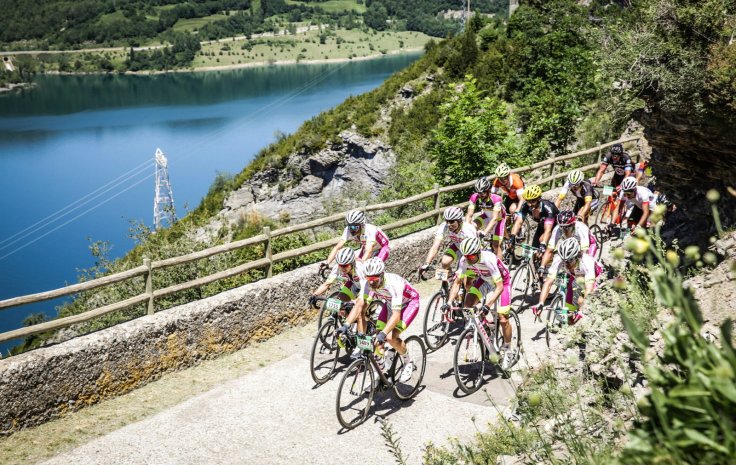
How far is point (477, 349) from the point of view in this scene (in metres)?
10.1

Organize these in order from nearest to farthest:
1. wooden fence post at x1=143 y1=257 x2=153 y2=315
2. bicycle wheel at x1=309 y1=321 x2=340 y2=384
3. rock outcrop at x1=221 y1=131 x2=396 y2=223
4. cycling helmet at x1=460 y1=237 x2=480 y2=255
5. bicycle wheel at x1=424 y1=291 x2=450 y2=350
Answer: cycling helmet at x1=460 y1=237 x2=480 y2=255 < bicycle wheel at x1=309 y1=321 x2=340 y2=384 < wooden fence post at x1=143 y1=257 x2=153 y2=315 < bicycle wheel at x1=424 y1=291 x2=450 y2=350 < rock outcrop at x1=221 y1=131 x2=396 y2=223

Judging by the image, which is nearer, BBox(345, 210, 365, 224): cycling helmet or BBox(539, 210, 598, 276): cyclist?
BBox(539, 210, 598, 276): cyclist

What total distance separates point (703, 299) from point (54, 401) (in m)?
8.71

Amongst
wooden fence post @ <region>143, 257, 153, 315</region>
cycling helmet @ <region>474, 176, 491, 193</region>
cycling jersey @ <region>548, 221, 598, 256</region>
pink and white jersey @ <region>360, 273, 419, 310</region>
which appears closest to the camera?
pink and white jersey @ <region>360, 273, 419, 310</region>

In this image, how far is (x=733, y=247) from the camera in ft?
28.2

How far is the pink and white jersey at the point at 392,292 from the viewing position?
29.8 ft

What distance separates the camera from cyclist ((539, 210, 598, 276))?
430 inches

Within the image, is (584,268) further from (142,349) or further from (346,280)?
(142,349)

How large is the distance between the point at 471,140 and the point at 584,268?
9.86 m

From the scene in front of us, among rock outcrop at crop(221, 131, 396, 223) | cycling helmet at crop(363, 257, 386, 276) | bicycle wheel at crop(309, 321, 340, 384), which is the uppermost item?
cycling helmet at crop(363, 257, 386, 276)

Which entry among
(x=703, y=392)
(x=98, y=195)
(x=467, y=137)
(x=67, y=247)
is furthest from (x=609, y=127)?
(x=98, y=195)

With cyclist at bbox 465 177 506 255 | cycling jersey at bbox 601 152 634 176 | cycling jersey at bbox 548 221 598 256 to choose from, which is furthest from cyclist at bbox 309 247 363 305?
cycling jersey at bbox 601 152 634 176

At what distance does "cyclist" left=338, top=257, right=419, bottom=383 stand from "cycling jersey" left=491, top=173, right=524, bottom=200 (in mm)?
5263

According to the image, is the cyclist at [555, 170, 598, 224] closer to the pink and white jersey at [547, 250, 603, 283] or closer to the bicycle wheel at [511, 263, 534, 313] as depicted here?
the bicycle wheel at [511, 263, 534, 313]
